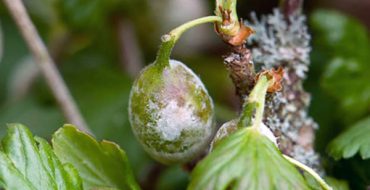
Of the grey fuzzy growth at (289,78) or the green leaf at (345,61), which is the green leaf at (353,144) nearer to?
the grey fuzzy growth at (289,78)

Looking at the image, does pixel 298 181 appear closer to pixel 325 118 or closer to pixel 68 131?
pixel 68 131

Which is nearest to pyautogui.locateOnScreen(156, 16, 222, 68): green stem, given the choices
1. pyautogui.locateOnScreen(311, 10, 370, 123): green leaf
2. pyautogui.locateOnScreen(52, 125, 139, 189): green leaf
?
pyautogui.locateOnScreen(52, 125, 139, 189): green leaf

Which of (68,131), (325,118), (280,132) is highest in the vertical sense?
(68,131)

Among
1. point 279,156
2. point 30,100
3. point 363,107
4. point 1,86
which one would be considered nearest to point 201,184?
point 279,156

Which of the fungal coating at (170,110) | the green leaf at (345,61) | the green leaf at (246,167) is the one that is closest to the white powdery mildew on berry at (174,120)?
the fungal coating at (170,110)

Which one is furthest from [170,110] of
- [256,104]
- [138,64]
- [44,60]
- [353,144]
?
[138,64]

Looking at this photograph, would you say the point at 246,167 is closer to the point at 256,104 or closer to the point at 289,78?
the point at 256,104
